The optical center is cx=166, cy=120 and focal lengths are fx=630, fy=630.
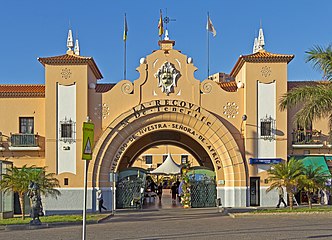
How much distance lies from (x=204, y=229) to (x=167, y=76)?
1670cm

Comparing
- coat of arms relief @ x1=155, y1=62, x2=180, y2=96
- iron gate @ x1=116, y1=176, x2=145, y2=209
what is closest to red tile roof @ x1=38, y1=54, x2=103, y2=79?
coat of arms relief @ x1=155, y1=62, x2=180, y2=96

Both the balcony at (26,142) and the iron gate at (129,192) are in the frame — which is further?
the iron gate at (129,192)

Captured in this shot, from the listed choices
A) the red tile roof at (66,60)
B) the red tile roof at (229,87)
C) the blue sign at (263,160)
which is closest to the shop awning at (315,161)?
the blue sign at (263,160)

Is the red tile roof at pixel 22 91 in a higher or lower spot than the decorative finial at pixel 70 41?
lower

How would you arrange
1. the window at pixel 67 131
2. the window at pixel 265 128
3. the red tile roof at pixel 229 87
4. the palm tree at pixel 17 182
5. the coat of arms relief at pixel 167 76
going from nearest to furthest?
the palm tree at pixel 17 182 → the window at pixel 67 131 → the window at pixel 265 128 → the coat of arms relief at pixel 167 76 → the red tile roof at pixel 229 87

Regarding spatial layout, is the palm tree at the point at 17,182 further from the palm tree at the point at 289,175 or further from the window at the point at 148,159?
the window at the point at 148,159

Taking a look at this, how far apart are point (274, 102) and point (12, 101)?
16.6 m

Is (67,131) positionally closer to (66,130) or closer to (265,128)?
(66,130)

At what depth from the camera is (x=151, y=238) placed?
20.7 m

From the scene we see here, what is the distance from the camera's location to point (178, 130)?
3941cm

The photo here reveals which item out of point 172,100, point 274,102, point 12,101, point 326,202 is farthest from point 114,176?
point 326,202

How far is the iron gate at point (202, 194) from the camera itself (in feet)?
133

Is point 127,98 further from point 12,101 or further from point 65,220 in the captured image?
point 65,220

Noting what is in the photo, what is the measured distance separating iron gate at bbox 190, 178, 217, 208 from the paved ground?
383 inches
